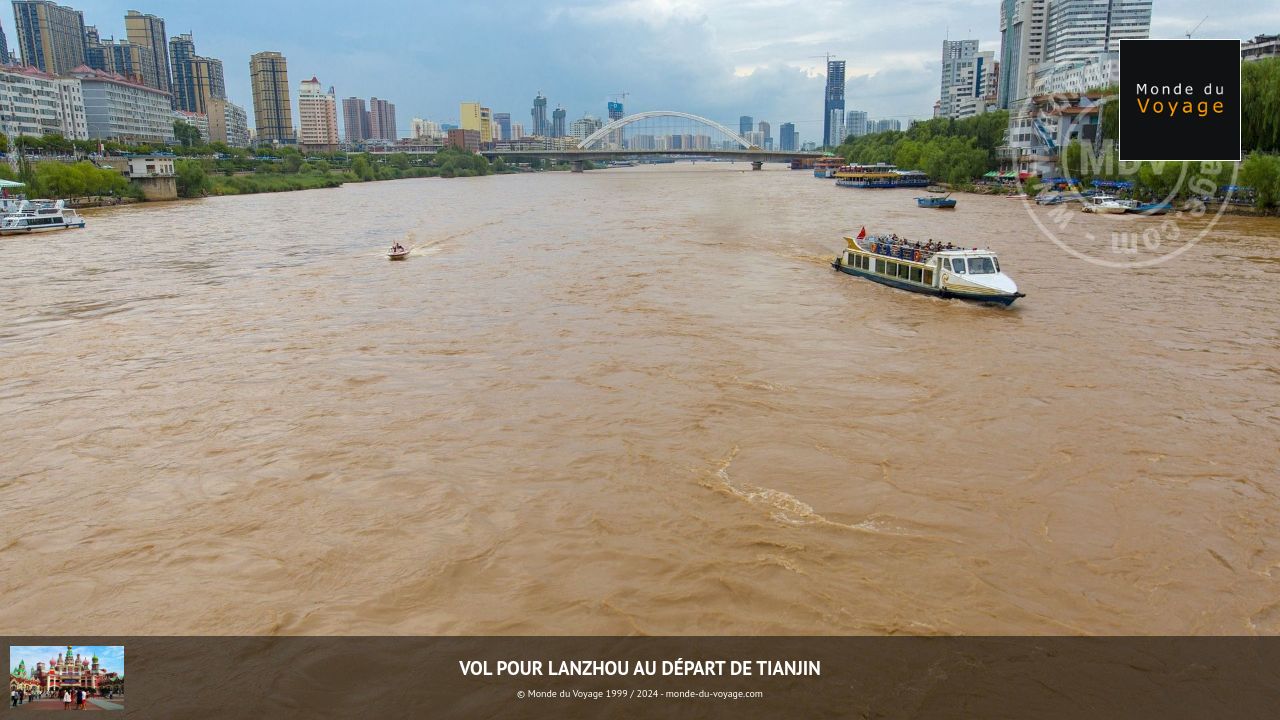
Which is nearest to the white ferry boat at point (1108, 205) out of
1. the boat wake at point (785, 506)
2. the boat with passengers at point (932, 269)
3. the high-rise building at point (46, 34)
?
the boat with passengers at point (932, 269)

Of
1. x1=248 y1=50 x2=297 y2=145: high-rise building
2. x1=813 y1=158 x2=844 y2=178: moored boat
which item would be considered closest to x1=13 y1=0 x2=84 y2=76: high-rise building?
x1=248 y1=50 x2=297 y2=145: high-rise building

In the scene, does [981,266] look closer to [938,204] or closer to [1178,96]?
[1178,96]

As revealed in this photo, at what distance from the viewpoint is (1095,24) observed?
132 metres

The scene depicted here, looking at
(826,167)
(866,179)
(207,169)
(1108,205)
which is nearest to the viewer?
(1108,205)

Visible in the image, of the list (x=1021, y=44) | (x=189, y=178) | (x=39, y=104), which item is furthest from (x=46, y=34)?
(x=1021, y=44)

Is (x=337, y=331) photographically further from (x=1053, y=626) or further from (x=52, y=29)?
(x=52, y=29)

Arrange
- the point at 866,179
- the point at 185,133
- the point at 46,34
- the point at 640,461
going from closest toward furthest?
the point at 640,461 → the point at 866,179 → the point at 185,133 → the point at 46,34

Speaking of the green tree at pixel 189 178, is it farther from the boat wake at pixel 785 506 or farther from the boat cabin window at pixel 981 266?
the boat wake at pixel 785 506

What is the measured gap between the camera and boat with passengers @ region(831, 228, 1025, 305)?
18.5m

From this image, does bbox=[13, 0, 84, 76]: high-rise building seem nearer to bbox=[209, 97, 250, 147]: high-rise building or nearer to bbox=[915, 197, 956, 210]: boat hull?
bbox=[209, 97, 250, 147]: high-rise building

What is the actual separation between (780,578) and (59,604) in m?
6.06

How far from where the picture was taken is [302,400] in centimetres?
1196
